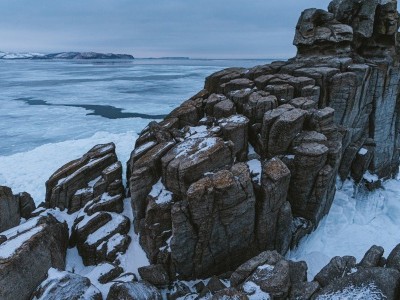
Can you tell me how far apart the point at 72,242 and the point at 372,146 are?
21.0 metres

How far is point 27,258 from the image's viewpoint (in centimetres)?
1205

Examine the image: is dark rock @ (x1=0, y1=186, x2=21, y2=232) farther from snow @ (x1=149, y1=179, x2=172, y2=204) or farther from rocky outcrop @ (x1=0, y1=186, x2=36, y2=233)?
snow @ (x1=149, y1=179, x2=172, y2=204)

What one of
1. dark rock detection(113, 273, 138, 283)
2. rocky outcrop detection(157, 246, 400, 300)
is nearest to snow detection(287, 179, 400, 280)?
rocky outcrop detection(157, 246, 400, 300)

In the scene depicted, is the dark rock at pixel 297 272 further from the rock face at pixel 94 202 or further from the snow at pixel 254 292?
the rock face at pixel 94 202

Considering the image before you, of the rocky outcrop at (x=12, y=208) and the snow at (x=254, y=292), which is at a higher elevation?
the rocky outcrop at (x=12, y=208)

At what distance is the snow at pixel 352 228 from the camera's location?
53.0ft

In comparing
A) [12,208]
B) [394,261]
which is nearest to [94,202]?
[12,208]

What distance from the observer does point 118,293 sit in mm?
11992

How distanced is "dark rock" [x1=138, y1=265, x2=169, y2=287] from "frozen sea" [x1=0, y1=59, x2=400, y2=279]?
124 cm

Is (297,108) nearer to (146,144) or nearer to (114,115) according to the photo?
(146,144)

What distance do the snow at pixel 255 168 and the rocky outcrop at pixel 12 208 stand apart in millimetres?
12327

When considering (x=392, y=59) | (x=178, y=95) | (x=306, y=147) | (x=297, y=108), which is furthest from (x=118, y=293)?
(x=178, y=95)

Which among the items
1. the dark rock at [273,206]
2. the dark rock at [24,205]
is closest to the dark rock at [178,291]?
the dark rock at [273,206]

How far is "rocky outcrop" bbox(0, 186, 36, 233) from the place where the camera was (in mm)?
15543
